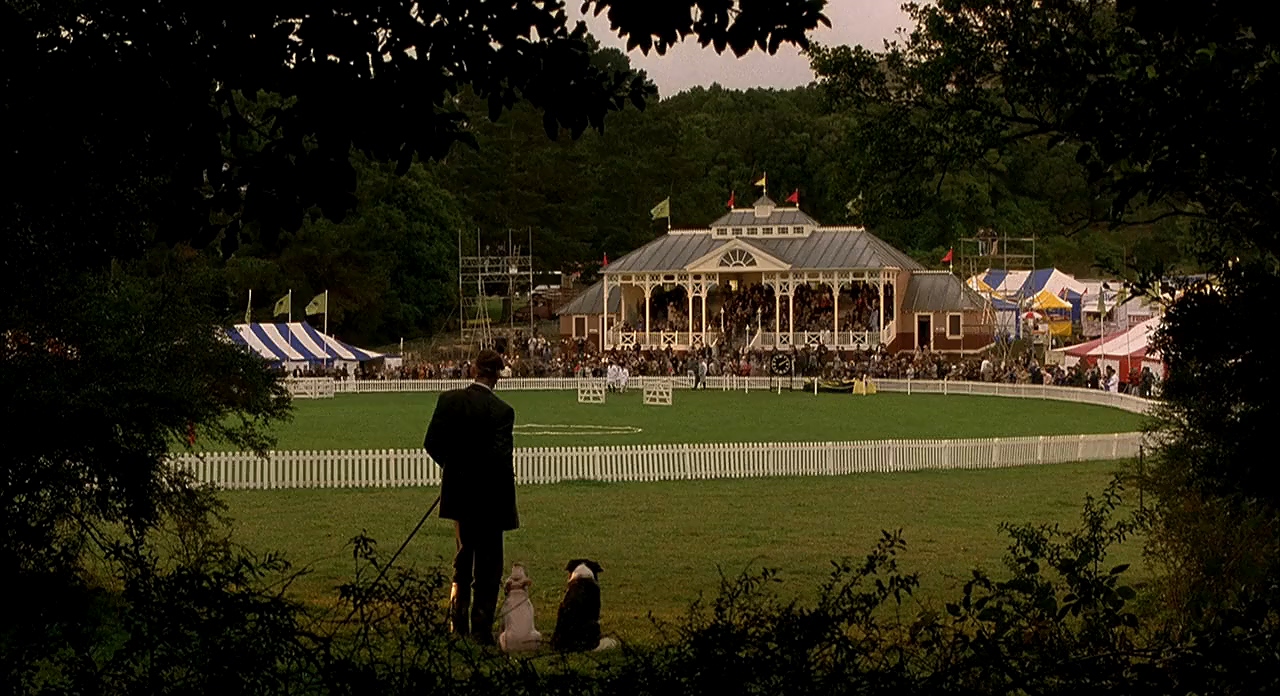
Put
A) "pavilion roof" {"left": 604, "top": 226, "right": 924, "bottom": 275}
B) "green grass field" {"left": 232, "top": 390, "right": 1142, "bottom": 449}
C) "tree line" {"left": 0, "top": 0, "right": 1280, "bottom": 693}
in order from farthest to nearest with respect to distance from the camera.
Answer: "pavilion roof" {"left": 604, "top": 226, "right": 924, "bottom": 275} < "green grass field" {"left": 232, "top": 390, "right": 1142, "bottom": 449} < "tree line" {"left": 0, "top": 0, "right": 1280, "bottom": 693}

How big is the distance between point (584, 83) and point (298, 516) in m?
14.4

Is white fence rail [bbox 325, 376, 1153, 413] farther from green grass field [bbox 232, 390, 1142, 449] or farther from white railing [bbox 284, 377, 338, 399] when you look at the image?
green grass field [bbox 232, 390, 1142, 449]

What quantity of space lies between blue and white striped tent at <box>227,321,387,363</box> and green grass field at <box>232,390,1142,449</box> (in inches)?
260

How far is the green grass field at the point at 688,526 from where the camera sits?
43.3 feet

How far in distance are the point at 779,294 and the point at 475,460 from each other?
203 feet

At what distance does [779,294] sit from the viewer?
70375mm

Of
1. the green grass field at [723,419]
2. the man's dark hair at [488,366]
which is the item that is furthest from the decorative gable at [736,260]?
the man's dark hair at [488,366]

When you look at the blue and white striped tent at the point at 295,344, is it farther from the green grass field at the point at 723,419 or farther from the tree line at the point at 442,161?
the tree line at the point at 442,161

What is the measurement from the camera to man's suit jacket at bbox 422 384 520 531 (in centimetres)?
893

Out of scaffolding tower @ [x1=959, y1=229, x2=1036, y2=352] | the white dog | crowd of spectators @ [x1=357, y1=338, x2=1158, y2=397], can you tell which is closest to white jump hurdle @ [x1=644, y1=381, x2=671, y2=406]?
crowd of spectators @ [x1=357, y1=338, x2=1158, y2=397]

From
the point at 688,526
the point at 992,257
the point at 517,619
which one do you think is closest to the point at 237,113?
the point at 517,619

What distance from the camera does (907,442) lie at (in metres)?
Answer: 25.7

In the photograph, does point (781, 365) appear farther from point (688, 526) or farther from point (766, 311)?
point (688, 526)

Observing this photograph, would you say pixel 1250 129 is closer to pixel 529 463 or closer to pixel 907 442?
pixel 529 463
